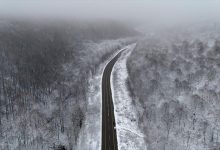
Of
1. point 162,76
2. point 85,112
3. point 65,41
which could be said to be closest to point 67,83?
point 85,112

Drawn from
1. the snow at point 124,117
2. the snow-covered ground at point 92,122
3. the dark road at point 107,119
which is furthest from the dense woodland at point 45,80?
the snow at point 124,117

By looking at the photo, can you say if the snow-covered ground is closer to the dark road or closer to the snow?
the dark road

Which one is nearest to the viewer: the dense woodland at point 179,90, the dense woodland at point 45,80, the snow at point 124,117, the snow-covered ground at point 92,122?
the snow at point 124,117

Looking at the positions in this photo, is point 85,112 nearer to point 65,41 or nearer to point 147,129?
point 147,129

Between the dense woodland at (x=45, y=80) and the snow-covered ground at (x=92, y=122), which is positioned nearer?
the snow-covered ground at (x=92, y=122)

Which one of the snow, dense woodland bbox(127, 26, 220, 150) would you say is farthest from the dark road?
dense woodland bbox(127, 26, 220, 150)

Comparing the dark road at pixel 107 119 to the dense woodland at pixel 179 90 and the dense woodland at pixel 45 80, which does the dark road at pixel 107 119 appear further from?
the dense woodland at pixel 179 90
